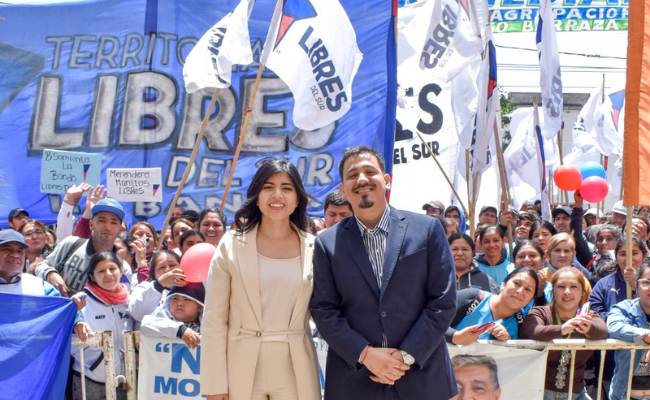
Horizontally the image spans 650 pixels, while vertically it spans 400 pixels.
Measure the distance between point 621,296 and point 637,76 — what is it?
158 centimetres

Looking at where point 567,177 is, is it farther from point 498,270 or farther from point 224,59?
point 224,59

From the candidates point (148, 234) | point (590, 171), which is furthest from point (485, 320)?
point (590, 171)

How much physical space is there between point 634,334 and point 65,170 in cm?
560

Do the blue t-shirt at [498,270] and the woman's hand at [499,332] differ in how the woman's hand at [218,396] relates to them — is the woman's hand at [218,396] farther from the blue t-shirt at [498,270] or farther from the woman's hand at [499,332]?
the blue t-shirt at [498,270]

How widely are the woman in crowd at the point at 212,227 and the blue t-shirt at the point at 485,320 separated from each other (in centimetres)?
252

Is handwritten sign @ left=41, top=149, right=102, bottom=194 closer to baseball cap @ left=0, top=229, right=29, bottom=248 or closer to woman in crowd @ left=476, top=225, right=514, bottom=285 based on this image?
baseball cap @ left=0, top=229, right=29, bottom=248

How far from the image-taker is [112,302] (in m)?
4.43

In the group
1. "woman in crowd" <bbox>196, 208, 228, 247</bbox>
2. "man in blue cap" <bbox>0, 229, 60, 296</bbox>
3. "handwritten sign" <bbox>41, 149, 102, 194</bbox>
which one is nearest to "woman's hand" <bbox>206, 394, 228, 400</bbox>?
"man in blue cap" <bbox>0, 229, 60, 296</bbox>

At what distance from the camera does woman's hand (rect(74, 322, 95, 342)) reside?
391 centimetres

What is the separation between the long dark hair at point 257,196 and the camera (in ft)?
10.2

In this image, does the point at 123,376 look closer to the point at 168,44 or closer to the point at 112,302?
the point at 112,302

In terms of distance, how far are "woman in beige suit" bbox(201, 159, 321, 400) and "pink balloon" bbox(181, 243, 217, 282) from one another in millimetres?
933

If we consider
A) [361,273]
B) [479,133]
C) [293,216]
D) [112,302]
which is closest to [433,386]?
[361,273]

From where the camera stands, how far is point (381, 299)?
2855 mm
